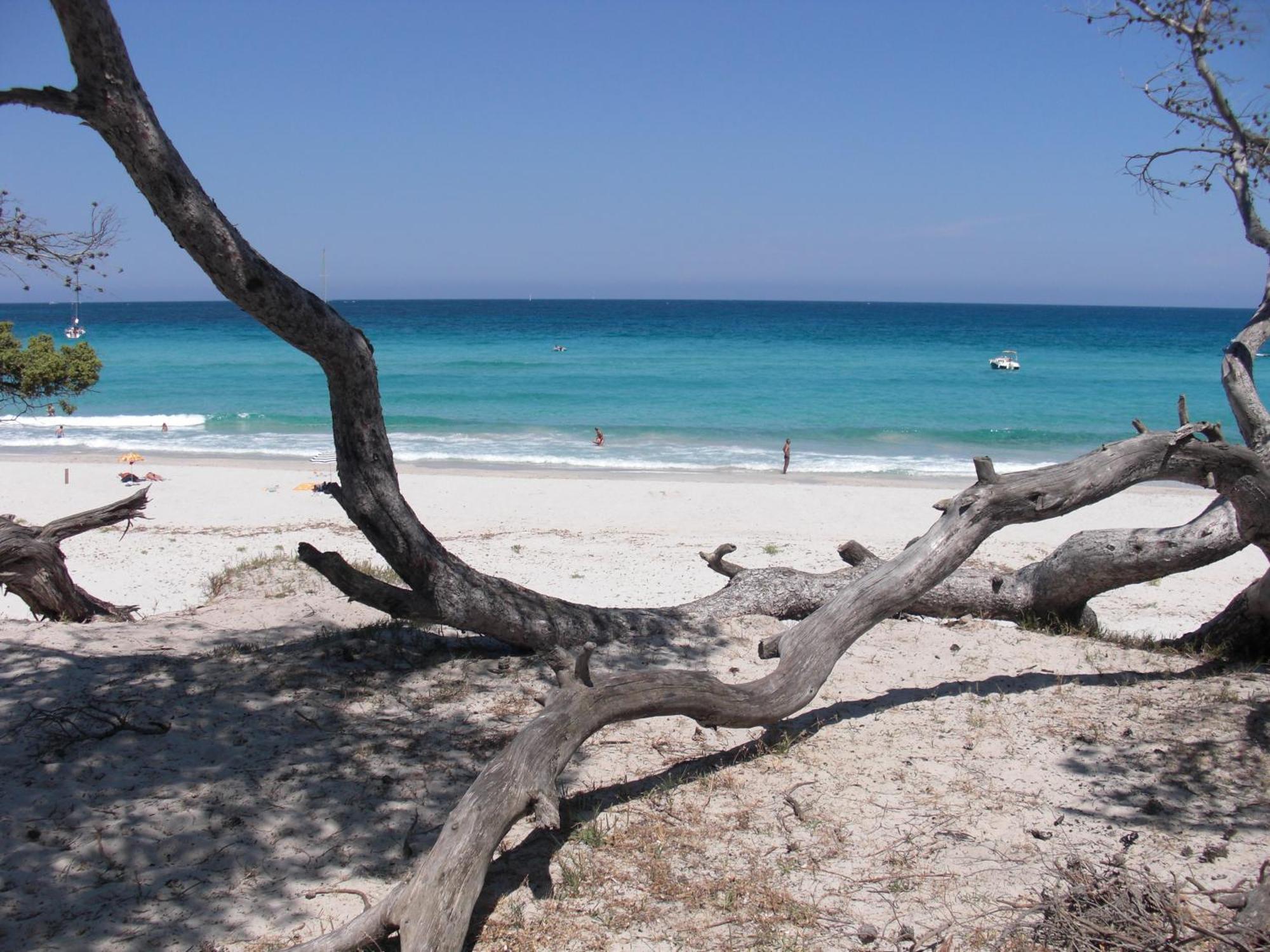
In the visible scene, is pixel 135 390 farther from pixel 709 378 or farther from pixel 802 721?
pixel 802 721

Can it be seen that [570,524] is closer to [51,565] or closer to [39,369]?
[39,369]

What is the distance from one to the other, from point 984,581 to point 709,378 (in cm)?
3645

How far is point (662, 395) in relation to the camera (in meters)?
38.2

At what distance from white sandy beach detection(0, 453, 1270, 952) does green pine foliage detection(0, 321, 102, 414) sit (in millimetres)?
3444

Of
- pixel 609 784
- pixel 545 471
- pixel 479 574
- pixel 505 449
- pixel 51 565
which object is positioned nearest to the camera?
pixel 609 784

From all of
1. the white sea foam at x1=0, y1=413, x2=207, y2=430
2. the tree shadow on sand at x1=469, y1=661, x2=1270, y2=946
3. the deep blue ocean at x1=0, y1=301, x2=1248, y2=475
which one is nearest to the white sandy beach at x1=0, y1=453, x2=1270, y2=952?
the tree shadow on sand at x1=469, y1=661, x2=1270, y2=946

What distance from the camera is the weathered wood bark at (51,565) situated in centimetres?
697

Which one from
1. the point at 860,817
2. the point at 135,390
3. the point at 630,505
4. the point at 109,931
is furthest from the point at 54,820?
the point at 135,390

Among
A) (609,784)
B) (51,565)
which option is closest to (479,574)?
(609,784)

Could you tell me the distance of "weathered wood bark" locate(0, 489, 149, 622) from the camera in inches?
274

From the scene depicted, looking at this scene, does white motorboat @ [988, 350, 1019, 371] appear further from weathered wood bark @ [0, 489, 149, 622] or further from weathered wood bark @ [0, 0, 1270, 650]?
weathered wood bark @ [0, 489, 149, 622]

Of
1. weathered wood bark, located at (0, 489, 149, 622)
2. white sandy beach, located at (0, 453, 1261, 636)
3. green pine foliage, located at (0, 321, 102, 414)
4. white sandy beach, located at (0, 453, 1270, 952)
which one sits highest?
green pine foliage, located at (0, 321, 102, 414)

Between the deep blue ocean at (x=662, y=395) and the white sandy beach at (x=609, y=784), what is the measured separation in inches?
505

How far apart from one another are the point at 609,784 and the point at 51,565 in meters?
4.94
